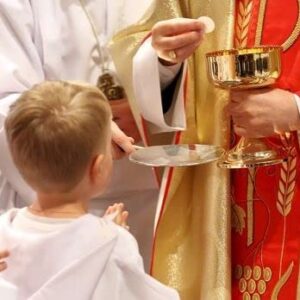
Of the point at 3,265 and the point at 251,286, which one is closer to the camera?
the point at 3,265

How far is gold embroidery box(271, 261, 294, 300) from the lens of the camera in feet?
4.78

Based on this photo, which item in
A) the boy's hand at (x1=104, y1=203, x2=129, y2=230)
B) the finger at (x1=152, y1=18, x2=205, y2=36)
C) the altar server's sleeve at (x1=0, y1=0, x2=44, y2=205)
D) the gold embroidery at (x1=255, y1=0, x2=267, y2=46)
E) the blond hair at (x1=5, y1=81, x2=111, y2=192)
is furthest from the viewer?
the altar server's sleeve at (x1=0, y1=0, x2=44, y2=205)

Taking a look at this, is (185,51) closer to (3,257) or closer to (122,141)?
(122,141)

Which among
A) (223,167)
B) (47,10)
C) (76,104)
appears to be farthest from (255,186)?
(47,10)

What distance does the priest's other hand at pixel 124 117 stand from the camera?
5.57 ft

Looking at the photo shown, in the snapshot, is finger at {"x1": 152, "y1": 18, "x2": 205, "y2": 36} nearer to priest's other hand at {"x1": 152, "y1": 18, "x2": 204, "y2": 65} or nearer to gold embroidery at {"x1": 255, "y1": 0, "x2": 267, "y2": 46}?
priest's other hand at {"x1": 152, "y1": 18, "x2": 204, "y2": 65}

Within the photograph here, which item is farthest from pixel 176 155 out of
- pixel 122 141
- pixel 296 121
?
pixel 296 121

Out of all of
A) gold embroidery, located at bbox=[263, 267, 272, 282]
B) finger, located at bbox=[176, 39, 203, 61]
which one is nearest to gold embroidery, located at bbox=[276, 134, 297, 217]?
gold embroidery, located at bbox=[263, 267, 272, 282]

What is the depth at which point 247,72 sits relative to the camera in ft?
4.38

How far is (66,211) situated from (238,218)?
1.45ft

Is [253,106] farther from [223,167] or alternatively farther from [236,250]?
[236,250]

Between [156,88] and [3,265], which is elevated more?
[156,88]

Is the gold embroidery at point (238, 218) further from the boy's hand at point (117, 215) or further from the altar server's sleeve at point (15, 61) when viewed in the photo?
the altar server's sleeve at point (15, 61)

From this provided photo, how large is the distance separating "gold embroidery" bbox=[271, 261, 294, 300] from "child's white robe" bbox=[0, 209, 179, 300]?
13.8 inches
